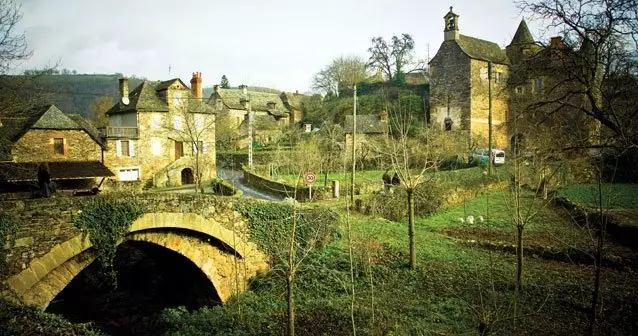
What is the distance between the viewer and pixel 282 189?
27.5 m

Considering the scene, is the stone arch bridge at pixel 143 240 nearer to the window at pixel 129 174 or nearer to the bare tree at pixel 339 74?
the window at pixel 129 174

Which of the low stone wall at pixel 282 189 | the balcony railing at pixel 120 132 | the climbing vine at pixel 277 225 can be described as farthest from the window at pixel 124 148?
the climbing vine at pixel 277 225

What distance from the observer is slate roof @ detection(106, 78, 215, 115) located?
3209cm

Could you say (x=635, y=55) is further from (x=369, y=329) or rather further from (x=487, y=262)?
(x=369, y=329)

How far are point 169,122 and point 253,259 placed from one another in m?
23.5

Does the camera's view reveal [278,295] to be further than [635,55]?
Yes

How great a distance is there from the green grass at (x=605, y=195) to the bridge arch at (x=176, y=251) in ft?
52.2

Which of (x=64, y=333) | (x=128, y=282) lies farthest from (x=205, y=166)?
(x=64, y=333)

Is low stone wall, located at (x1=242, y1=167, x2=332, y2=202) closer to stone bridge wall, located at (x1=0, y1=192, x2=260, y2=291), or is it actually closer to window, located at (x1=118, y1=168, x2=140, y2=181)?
stone bridge wall, located at (x1=0, y1=192, x2=260, y2=291)

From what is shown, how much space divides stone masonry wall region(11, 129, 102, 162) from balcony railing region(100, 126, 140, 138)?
8.26ft

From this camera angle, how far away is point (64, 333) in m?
7.79

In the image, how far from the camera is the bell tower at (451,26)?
3853cm

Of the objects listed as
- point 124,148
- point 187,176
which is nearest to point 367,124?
point 187,176

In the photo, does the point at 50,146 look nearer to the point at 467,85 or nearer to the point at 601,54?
the point at 601,54
